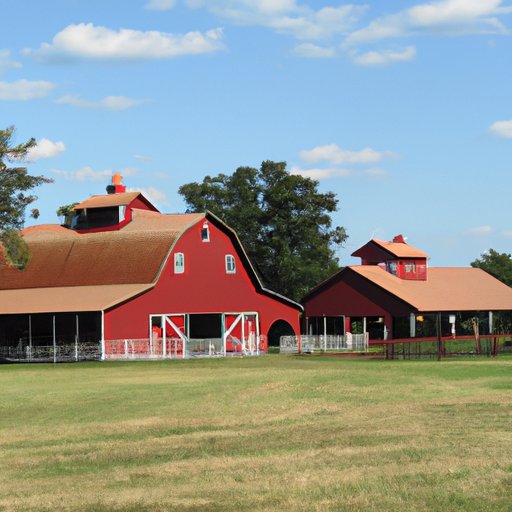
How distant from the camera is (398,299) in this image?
71.7m

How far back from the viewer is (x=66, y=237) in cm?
6781

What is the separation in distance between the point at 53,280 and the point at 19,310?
7.18 m

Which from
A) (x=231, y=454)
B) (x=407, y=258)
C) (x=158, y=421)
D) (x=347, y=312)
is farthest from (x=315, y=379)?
(x=407, y=258)

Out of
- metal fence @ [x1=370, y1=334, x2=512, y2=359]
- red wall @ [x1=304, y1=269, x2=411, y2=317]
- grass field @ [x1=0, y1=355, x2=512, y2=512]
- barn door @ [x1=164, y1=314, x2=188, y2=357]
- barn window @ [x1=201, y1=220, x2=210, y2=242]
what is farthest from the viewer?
red wall @ [x1=304, y1=269, x2=411, y2=317]

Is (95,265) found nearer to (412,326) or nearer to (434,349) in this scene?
(434,349)

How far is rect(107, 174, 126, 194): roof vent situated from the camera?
7456 centimetres

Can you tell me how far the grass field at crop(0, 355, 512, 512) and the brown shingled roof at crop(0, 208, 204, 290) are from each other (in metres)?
26.2

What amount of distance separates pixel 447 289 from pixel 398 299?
8.67 m

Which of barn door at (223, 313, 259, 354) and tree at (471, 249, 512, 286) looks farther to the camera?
tree at (471, 249, 512, 286)

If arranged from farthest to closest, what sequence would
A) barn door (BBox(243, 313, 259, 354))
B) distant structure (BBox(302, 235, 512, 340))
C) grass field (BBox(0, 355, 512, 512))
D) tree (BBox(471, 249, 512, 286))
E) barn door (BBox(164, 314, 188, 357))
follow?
tree (BBox(471, 249, 512, 286)), distant structure (BBox(302, 235, 512, 340)), barn door (BBox(243, 313, 259, 354)), barn door (BBox(164, 314, 188, 357)), grass field (BBox(0, 355, 512, 512))

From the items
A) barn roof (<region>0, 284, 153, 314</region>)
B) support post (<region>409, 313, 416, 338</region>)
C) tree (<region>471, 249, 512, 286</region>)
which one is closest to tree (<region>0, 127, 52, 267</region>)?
barn roof (<region>0, 284, 153, 314</region>)

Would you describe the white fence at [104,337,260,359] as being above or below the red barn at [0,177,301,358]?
below

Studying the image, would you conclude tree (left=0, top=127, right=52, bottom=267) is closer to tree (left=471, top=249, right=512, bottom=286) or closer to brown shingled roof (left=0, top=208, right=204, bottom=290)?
brown shingled roof (left=0, top=208, right=204, bottom=290)

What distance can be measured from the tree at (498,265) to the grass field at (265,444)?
240ft
